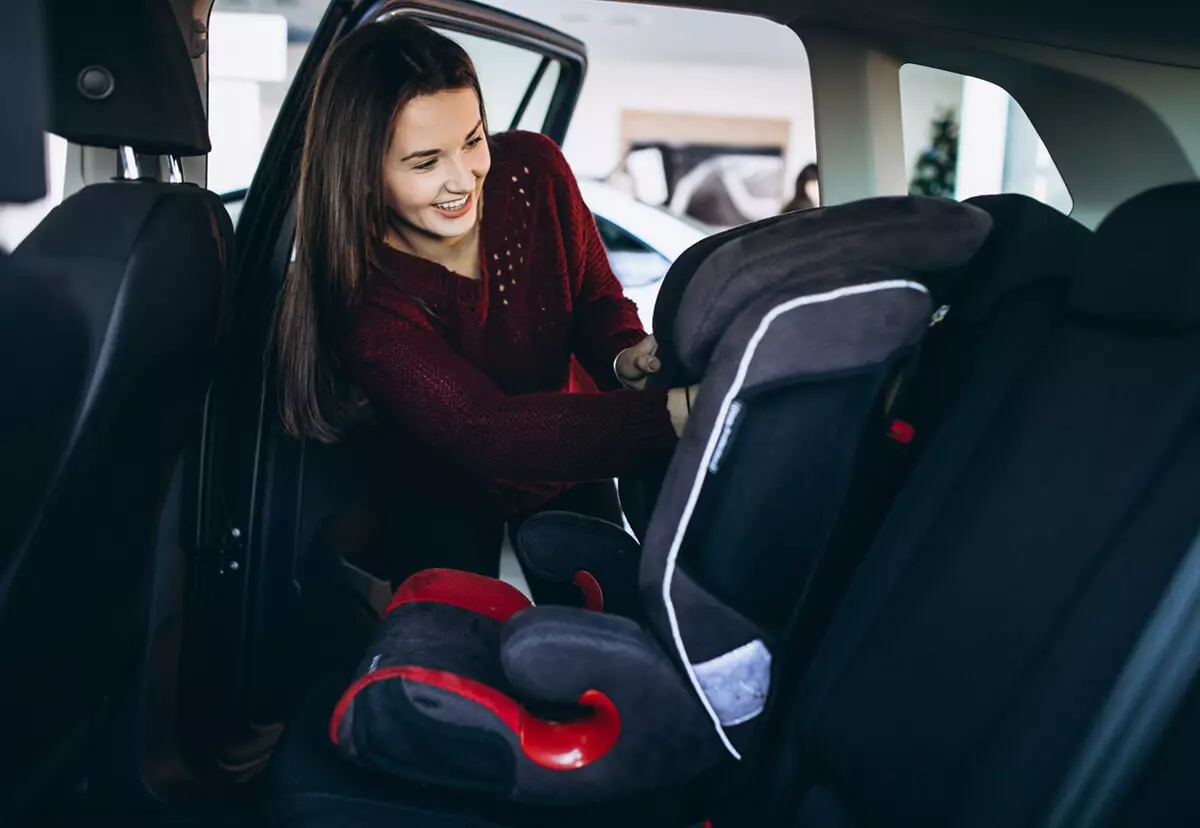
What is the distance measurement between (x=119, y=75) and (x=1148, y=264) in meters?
1.00

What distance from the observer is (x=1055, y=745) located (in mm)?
804

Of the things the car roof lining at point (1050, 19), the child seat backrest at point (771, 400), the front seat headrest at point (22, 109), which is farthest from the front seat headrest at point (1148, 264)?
the front seat headrest at point (22, 109)

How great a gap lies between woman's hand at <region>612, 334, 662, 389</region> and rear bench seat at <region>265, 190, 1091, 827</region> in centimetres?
39

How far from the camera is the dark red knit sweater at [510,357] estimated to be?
129 centimetres

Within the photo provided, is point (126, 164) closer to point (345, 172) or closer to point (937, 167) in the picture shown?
point (345, 172)

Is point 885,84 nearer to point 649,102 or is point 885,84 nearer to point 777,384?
→ point 777,384

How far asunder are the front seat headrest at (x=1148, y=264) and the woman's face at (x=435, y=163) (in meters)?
0.78

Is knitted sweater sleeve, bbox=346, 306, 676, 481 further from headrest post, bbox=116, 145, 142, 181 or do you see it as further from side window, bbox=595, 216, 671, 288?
side window, bbox=595, 216, 671, 288

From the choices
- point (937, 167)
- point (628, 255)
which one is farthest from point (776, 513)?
point (937, 167)

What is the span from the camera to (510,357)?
1537 millimetres

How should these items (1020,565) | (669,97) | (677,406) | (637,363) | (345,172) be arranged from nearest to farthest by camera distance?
(1020,565) < (677,406) < (345,172) < (637,363) < (669,97)

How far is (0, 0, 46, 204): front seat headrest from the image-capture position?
0.89 metres

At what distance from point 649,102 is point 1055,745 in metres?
7.99

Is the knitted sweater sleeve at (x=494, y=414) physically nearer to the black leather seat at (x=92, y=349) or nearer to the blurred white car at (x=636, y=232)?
the black leather seat at (x=92, y=349)
